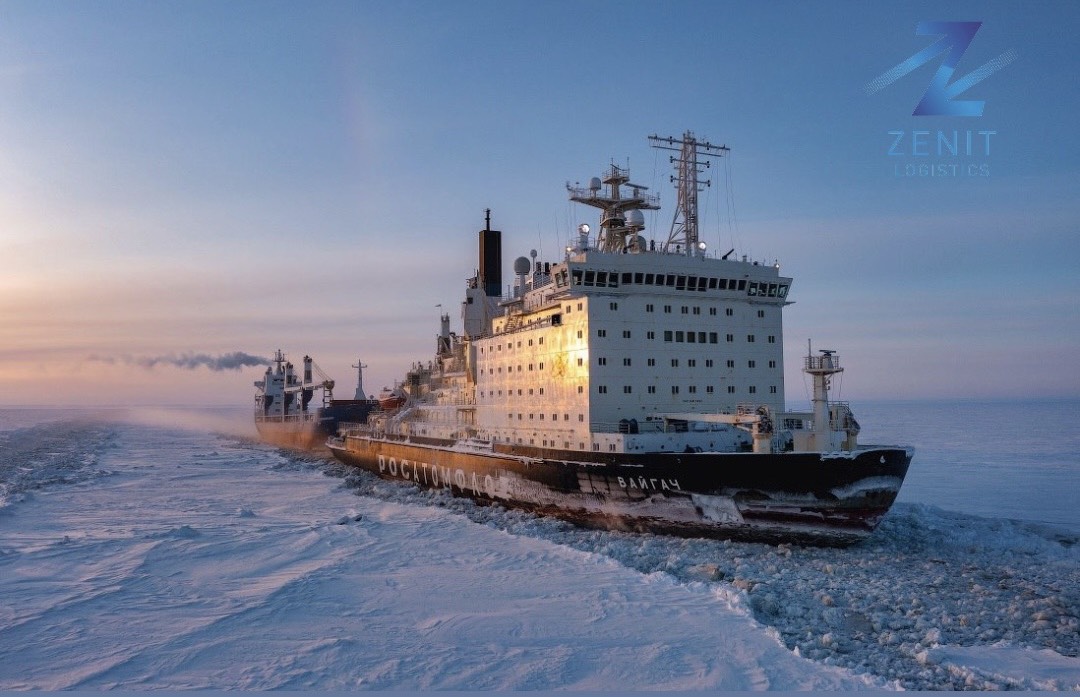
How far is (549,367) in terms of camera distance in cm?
2517

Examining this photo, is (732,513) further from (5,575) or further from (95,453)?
(95,453)

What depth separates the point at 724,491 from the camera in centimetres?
1889

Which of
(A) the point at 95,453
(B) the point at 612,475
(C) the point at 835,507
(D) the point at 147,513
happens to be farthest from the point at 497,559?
(A) the point at 95,453

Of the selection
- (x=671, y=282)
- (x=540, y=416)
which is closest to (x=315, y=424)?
(x=540, y=416)

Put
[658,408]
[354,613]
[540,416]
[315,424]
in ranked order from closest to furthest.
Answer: [354,613] → [658,408] → [540,416] → [315,424]

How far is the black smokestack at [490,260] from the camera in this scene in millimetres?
38375

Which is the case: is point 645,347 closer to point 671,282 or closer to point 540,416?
point 671,282

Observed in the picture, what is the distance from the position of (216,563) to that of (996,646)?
17875 millimetres

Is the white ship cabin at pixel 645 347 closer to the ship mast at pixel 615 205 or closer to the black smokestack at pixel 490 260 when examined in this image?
the ship mast at pixel 615 205

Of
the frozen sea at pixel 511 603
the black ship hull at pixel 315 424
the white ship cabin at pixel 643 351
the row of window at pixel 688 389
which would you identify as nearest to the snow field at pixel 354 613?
the frozen sea at pixel 511 603

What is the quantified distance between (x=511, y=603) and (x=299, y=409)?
65.3 m

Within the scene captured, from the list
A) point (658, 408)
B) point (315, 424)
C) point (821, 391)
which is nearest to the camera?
point (821, 391)

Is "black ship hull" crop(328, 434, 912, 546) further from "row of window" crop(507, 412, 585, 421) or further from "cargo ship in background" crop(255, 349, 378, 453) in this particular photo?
"cargo ship in background" crop(255, 349, 378, 453)

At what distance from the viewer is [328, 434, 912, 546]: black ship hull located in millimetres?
17906
